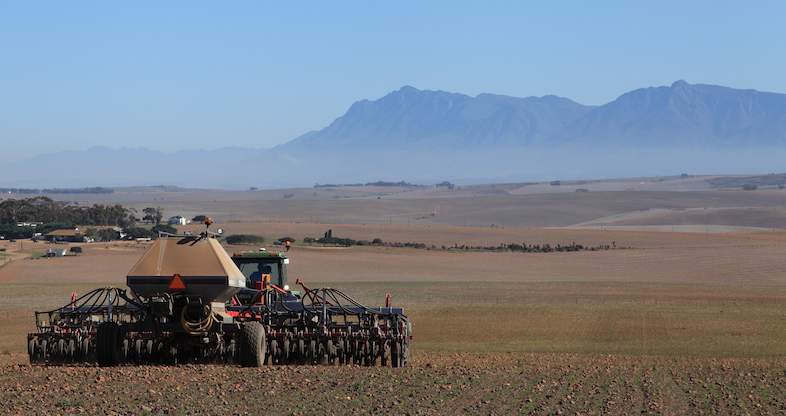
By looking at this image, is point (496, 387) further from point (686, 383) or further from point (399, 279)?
point (399, 279)

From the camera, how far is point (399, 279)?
5788 cm

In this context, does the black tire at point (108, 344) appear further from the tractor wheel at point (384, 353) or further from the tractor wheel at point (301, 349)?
the tractor wheel at point (384, 353)

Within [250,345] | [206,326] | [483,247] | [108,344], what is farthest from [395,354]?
[483,247]

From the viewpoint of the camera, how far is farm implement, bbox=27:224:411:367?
1858 cm

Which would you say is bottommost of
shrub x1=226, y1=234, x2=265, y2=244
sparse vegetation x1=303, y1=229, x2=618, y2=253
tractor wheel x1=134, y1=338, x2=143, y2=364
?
sparse vegetation x1=303, y1=229, x2=618, y2=253

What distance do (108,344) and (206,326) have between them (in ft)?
5.22

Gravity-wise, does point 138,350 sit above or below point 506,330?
above

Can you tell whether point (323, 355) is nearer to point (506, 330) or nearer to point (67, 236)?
point (506, 330)

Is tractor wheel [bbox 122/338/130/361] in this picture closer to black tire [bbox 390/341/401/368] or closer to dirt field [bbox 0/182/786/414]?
dirt field [bbox 0/182/786/414]

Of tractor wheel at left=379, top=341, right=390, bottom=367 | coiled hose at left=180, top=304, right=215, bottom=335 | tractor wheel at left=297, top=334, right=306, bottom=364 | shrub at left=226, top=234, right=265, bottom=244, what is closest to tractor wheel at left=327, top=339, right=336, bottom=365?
tractor wheel at left=297, top=334, right=306, bottom=364

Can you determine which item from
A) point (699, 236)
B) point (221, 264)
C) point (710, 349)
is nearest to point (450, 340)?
point (710, 349)

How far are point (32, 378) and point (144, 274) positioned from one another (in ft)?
6.96

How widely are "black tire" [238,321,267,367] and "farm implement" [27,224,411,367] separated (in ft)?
0.05

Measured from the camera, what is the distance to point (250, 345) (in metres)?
18.9
